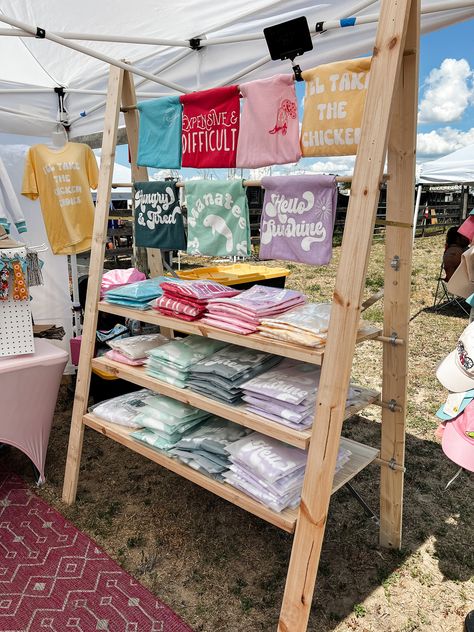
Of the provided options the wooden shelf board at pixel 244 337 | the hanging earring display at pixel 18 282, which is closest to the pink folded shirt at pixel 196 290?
the wooden shelf board at pixel 244 337

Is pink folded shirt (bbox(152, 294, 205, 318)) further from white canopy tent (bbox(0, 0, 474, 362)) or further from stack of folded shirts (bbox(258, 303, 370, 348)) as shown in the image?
white canopy tent (bbox(0, 0, 474, 362))

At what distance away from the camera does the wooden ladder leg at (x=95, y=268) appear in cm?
267

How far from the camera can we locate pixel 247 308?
2154 mm

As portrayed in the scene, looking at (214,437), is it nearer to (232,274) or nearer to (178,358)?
(178,358)

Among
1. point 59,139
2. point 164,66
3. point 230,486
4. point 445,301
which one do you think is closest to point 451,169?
point 445,301

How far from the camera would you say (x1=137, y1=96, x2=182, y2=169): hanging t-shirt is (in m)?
2.50

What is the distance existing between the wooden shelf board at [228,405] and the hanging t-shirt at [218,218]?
731 millimetres

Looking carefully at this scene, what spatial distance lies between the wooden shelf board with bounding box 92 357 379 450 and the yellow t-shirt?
183cm

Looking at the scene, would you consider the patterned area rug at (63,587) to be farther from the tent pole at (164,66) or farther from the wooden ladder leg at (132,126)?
the tent pole at (164,66)

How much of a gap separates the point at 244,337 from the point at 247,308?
16 centimetres

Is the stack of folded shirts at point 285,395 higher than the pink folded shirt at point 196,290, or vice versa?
the pink folded shirt at point 196,290

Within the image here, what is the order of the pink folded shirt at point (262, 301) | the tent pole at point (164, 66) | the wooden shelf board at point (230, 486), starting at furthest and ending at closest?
the tent pole at point (164, 66), the pink folded shirt at point (262, 301), the wooden shelf board at point (230, 486)

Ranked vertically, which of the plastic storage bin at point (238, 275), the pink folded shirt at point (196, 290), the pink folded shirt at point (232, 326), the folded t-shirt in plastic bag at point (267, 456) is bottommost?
the folded t-shirt in plastic bag at point (267, 456)

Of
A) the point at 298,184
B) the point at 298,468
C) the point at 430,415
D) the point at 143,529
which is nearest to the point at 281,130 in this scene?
the point at 298,184
